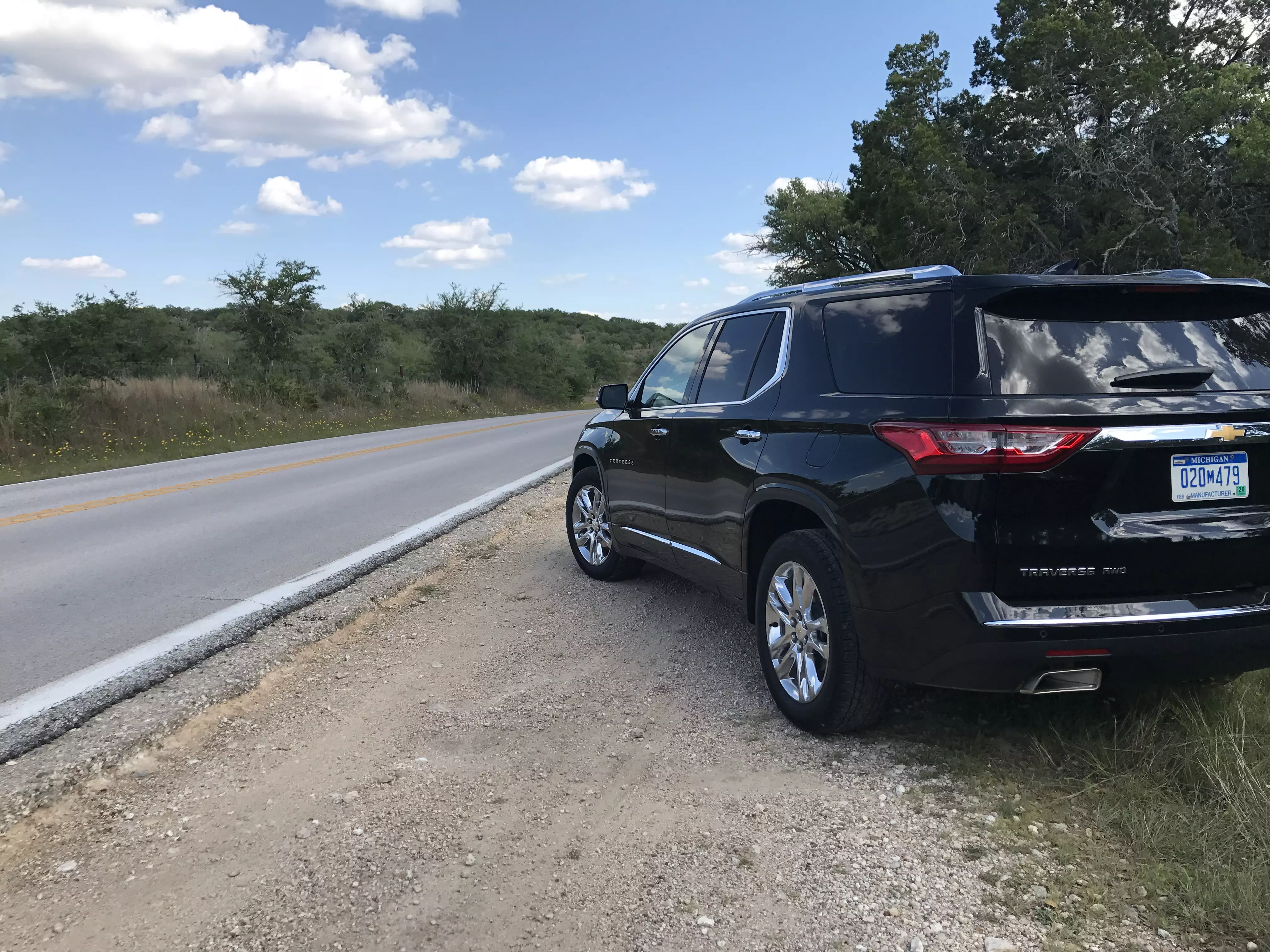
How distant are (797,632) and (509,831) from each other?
1495 mm

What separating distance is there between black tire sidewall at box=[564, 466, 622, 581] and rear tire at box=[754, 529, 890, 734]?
7.31 ft

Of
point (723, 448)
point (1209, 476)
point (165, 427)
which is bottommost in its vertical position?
point (1209, 476)

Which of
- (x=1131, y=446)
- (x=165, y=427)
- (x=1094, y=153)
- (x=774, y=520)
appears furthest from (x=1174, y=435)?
(x=1094, y=153)

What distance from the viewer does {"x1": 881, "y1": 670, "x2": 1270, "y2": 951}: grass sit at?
2.67 meters

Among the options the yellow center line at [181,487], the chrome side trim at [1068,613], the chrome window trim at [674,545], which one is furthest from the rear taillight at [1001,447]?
the yellow center line at [181,487]

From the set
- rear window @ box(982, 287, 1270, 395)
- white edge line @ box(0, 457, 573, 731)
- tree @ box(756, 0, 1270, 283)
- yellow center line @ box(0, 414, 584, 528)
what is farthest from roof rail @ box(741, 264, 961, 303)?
tree @ box(756, 0, 1270, 283)

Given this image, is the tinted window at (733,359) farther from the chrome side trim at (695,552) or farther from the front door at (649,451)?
the chrome side trim at (695,552)

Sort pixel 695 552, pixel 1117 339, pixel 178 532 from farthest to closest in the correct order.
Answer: pixel 178 532 → pixel 695 552 → pixel 1117 339

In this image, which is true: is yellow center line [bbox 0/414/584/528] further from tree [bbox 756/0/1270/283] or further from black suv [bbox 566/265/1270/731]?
tree [bbox 756/0/1270/283]

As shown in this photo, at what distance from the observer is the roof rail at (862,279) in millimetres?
3566

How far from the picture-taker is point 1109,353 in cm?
328

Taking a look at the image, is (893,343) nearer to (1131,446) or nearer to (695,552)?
(1131,446)

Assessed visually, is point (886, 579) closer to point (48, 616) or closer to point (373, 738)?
point (373, 738)

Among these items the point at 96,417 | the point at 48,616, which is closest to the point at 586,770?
the point at 48,616
